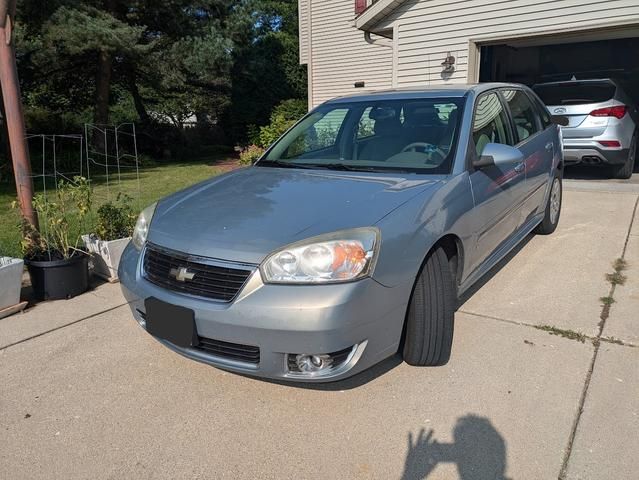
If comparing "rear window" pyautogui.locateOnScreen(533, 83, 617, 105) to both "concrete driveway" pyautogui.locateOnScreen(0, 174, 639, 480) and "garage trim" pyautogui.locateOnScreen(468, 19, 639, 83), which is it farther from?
"concrete driveway" pyautogui.locateOnScreen(0, 174, 639, 480)

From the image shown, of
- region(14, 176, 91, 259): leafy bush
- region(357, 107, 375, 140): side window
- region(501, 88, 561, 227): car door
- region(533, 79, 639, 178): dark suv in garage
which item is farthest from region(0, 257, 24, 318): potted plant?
region(533, 79, 639, 178): dark suv in garage

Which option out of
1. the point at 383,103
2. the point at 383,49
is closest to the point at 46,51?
the point at 383,49

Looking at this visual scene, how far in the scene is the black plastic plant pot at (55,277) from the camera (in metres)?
3.91

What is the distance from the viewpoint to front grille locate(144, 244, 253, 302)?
2316mm

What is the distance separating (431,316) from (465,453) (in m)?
0.69

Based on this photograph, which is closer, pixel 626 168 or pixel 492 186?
pixel 492 186

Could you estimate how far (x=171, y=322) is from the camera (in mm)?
2441

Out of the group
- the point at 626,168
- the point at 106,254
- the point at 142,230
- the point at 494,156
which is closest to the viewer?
the point at 142,230

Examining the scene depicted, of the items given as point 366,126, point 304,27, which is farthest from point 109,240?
point 304,27

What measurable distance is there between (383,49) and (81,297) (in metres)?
11.5

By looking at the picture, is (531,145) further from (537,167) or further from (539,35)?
(539,35)

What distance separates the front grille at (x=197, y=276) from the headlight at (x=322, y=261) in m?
0.13

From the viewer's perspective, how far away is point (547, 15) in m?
7.95

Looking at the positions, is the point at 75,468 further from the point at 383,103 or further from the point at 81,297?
the point at 383,103
